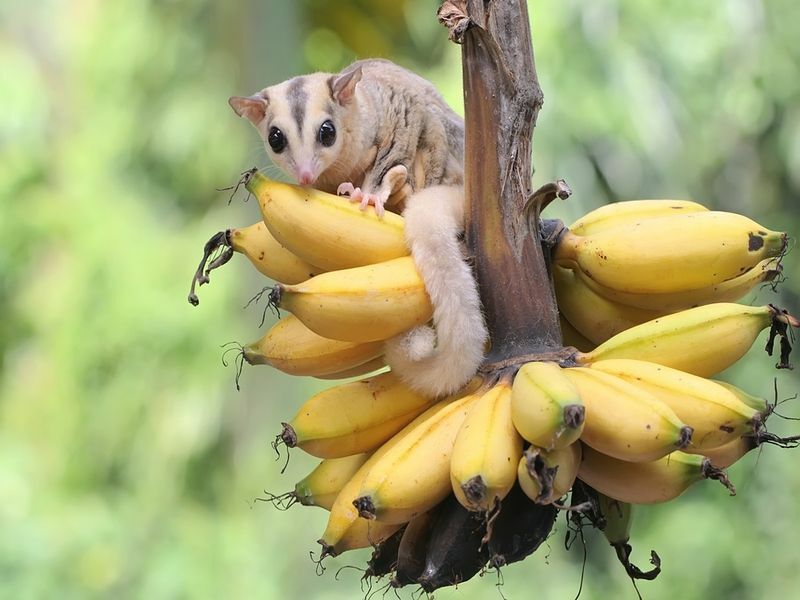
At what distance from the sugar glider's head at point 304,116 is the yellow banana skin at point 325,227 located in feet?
1.08

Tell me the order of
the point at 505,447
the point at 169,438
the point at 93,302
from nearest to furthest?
the point at 505,447, the point at 169,438, the point at 93,302

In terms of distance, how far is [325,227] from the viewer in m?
1.23

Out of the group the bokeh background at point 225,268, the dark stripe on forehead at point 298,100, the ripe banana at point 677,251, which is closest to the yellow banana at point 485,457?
the ripe banana at point 677,251

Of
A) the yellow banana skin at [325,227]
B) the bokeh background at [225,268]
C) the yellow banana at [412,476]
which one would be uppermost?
the yellow banana skin at [325,227]

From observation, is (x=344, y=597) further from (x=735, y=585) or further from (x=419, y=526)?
(x=419, y=526)

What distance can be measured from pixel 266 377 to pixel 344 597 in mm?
1093

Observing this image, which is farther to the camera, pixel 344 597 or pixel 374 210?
pixel 344 597

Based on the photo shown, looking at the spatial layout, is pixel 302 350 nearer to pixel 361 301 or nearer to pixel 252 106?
pixel 361 301

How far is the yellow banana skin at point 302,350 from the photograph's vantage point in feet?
4.15

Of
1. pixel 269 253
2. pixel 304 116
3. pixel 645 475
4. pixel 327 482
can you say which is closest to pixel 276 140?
pixel 304 116

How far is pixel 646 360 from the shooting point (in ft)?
3.93

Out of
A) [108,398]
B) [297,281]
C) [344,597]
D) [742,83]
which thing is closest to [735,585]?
[344,597]

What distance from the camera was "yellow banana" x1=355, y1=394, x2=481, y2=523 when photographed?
111 centimetres

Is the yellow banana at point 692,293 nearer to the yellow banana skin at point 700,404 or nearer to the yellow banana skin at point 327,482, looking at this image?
the yellow banana skin at point 700,404
